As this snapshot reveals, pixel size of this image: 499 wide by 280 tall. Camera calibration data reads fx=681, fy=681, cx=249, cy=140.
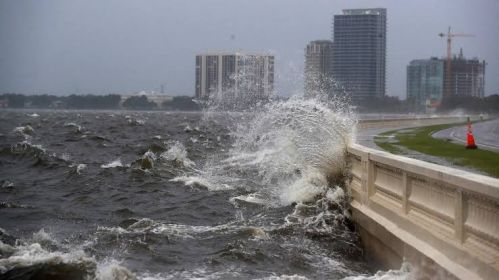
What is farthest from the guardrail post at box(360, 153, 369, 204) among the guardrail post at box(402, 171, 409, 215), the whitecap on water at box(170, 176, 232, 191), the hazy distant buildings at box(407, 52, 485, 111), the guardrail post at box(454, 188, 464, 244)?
the hazy distant buildings at box(407, 52, 485, 111)

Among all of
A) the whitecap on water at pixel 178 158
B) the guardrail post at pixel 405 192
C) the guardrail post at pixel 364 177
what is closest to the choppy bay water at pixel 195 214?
the whitecap on water at pixel 178 158

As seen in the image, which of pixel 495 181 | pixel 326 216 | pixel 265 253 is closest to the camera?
pixel 495 181

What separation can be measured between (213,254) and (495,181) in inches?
179

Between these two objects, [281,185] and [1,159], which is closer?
[281,185]

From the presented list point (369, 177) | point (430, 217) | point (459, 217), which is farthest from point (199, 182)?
point (459, 217)

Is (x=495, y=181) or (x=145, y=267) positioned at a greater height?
(x=495, y=181)

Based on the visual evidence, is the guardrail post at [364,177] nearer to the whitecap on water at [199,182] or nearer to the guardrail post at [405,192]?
the guardrail post at [405,192]

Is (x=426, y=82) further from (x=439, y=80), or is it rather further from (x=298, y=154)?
(x=298, y=154)

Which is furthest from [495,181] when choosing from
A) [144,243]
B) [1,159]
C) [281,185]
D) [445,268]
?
[1,159]

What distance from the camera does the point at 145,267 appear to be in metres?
8.91

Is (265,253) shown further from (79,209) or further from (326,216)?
(79,209)

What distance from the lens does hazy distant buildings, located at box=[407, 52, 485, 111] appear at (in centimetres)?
15912

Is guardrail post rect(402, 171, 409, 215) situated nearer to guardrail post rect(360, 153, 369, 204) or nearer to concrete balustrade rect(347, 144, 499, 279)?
concrete balustrade rect(347, 144, 499, 279)

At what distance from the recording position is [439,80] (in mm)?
165750
